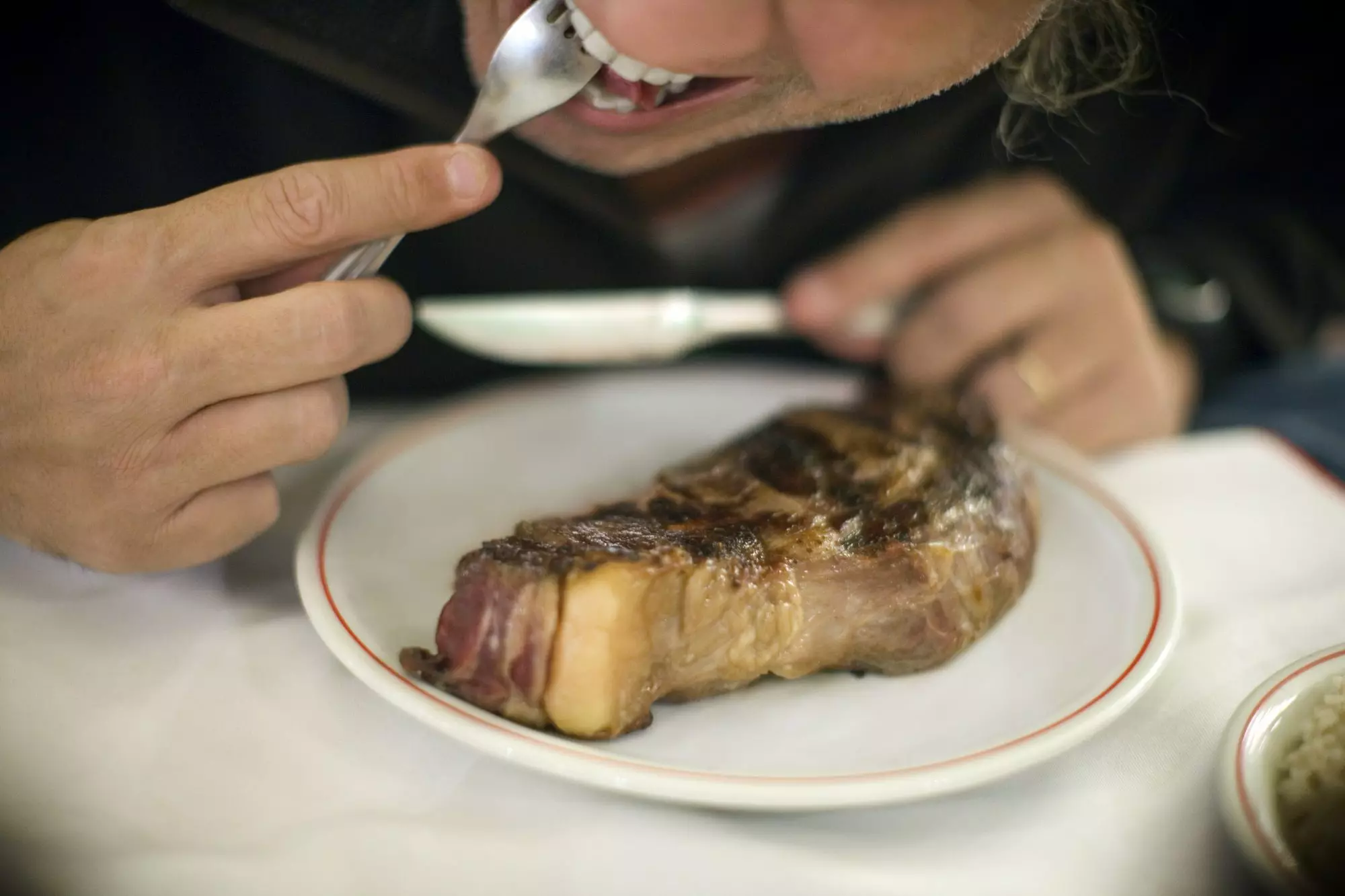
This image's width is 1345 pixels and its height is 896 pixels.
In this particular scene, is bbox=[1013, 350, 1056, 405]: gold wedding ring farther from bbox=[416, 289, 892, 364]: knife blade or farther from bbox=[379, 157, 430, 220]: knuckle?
bbox=[379, 157, 430, 220]: knuckle

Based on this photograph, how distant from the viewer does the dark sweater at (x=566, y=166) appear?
92 centimetres

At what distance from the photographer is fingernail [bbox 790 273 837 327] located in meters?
1.22

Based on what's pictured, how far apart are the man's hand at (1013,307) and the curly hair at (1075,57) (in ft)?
1.37

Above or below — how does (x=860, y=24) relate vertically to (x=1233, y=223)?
above

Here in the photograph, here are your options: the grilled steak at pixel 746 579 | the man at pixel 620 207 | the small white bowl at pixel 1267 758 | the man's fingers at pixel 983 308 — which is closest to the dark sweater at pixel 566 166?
the man at pixel 620 207

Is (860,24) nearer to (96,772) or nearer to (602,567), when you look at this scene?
(602,567)

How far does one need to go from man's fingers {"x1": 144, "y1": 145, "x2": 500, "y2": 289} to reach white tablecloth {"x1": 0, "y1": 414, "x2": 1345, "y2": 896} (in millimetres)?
303

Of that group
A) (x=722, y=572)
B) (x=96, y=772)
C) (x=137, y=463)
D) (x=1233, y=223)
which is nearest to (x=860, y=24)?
(x=722, y=572)

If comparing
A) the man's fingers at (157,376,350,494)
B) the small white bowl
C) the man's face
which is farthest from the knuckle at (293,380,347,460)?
the small white bowl

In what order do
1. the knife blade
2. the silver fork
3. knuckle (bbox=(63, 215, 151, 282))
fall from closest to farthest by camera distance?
1. knuckle (bbox=(63, 215, 151, 282))
2. the silver fork
3. the knife blade

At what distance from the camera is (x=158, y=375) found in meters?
0.73

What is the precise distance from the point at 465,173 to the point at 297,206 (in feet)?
0.42

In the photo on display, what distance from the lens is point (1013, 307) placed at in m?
1.23

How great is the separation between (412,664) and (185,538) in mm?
261
